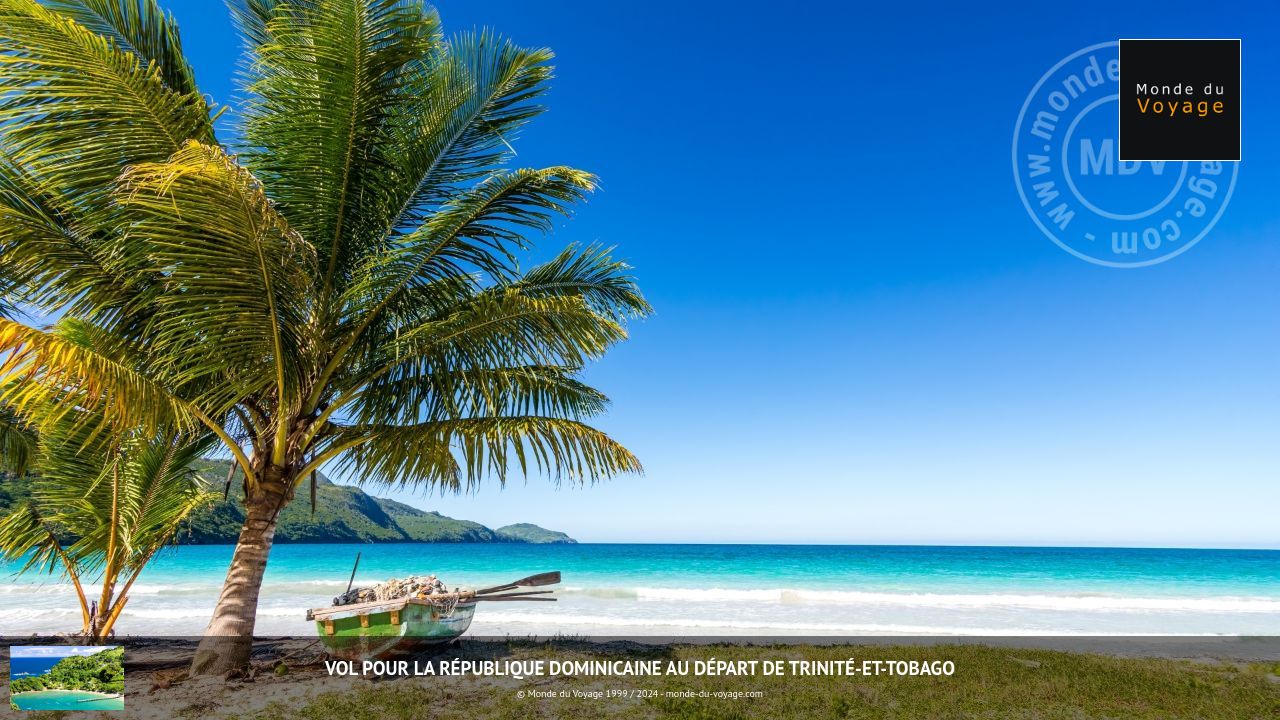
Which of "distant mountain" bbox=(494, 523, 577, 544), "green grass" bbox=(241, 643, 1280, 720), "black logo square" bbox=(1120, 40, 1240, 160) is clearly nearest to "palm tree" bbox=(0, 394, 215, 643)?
"green grass" bbox=(241, 643, 1280, 720)

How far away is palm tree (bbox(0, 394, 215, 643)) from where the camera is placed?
755 cm

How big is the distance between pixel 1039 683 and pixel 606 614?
11.8 m

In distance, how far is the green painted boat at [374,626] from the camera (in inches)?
281

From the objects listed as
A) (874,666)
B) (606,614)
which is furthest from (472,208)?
(606,614)

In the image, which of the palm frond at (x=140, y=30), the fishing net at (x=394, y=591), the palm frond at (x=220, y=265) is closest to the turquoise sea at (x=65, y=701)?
the fishing net at (x=394, y=591)

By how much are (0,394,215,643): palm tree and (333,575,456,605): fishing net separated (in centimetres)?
238

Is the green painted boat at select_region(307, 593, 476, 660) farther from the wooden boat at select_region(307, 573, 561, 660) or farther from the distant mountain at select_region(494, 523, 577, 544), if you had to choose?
the distant mountain at select_region(494, 523, 577, 544)

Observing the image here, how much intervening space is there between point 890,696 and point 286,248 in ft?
24.5

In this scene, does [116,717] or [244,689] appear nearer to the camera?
[116,717]

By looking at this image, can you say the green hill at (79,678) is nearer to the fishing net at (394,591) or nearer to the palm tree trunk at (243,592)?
the palm tree trunk at (243,592)

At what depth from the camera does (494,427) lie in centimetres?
738

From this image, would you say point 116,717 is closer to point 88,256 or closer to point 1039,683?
point 88,256

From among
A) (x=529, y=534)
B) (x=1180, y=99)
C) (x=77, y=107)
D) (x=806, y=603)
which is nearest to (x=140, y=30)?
(x=77, y=107)

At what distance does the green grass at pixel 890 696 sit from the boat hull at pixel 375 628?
45 cm
